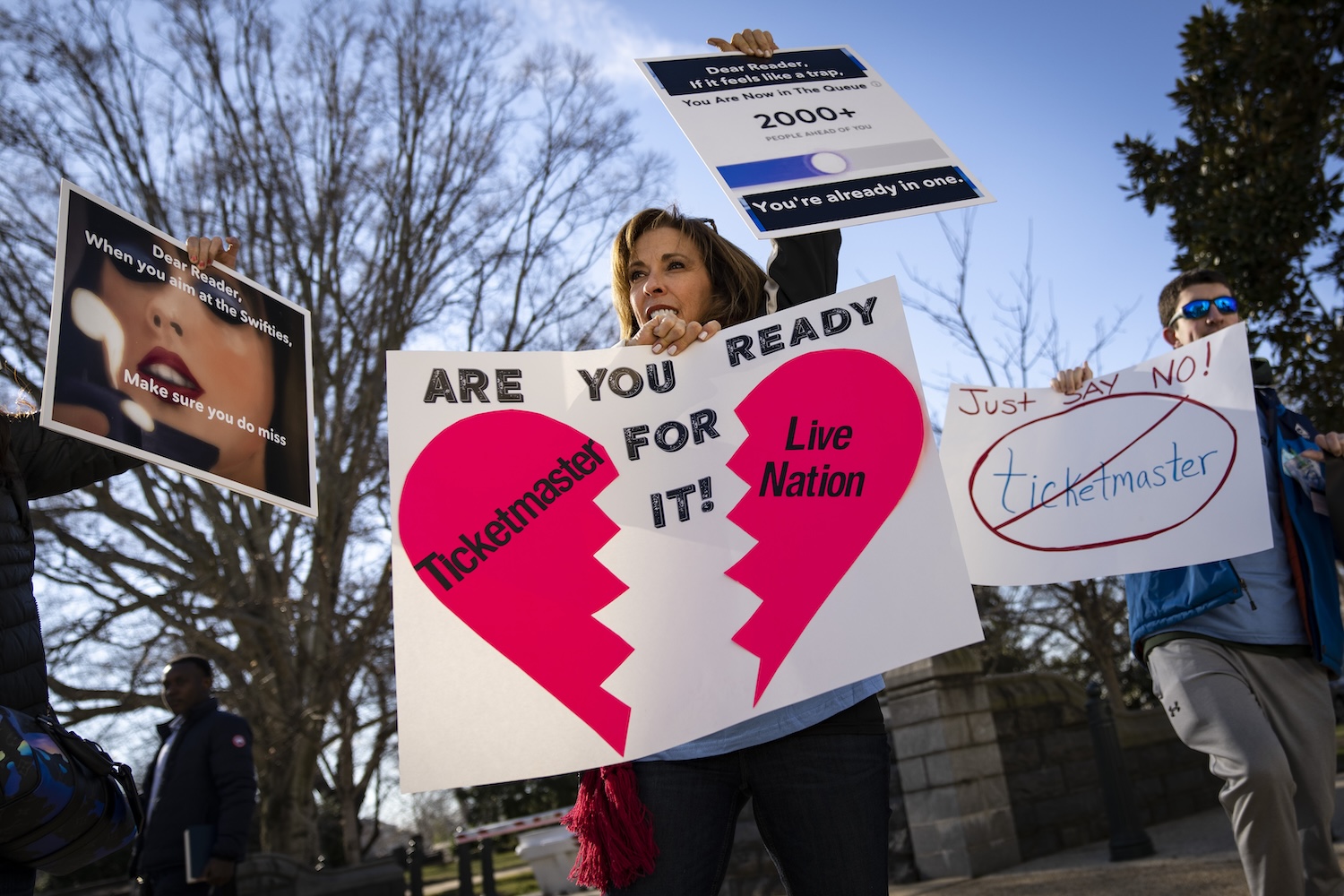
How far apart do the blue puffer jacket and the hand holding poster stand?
242 cm

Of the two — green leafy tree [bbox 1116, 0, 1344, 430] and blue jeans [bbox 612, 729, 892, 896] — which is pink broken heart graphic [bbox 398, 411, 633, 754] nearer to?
blue jeans [bbox 612, 729, 892, 896]

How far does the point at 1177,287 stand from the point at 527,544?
8.63 ft

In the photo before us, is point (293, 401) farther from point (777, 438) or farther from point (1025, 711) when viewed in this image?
point (1025, 711)

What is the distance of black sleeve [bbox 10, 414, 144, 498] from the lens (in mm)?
2404

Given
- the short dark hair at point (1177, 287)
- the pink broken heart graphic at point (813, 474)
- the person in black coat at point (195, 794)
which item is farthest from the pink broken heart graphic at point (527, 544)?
the person in black coat at point (195, 794)

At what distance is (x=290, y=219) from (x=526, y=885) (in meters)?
11.8

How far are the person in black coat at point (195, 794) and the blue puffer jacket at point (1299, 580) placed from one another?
3.81 metres

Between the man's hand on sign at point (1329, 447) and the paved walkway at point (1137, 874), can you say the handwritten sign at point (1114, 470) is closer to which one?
the man's hand on sign at point (1329, 447)

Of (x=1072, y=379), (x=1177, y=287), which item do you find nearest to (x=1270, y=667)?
(x=1072, y=379)

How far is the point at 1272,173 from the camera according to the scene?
400 inches

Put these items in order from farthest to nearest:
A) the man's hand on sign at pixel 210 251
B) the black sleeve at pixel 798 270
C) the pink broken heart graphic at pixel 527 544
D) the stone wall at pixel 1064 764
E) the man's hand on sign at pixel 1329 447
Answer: the stone wall at pixel 1064 764
the man's hand on sign at pixel 1329 447
the black sleeve at pixel 798 270
the man's hand on sign at pixel 210 251
the pink broken heart graphic at pixel 527 544

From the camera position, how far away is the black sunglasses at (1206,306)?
3430 millimetres

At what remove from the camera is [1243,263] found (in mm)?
10289

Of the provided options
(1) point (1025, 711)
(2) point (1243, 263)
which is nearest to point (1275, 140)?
(2) point (1243, 263)
